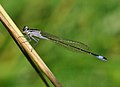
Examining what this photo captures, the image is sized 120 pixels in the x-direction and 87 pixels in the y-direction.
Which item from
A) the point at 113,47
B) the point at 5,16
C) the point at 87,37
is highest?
the point at 5,16

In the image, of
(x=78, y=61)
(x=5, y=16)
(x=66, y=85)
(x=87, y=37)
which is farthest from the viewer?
(x=87, y=37)

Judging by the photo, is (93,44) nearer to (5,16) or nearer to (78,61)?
(78,61)

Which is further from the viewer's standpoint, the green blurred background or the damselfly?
the green blurred background

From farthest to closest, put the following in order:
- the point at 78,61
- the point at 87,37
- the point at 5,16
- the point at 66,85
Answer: the point at 87,37
the point at 78,61
the point at 66,85
the point at 5,16

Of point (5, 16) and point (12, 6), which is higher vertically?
point (5, 16)

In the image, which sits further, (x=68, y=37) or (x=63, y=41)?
(x=68, y=37)

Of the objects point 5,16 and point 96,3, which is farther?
point 96,3

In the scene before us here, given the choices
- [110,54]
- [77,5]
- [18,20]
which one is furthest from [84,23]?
[18,20]

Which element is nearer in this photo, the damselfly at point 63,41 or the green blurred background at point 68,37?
the damselfly at point 63,41
